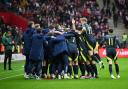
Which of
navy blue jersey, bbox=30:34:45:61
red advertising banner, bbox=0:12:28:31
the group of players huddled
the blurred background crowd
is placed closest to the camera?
the group of players huddled

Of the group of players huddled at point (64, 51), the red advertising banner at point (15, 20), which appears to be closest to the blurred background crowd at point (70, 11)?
the red advertising banner at point (15, 20)

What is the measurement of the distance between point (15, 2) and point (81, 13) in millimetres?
6920

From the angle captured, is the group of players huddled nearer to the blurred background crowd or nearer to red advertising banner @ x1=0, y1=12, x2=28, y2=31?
the blurred background crowd

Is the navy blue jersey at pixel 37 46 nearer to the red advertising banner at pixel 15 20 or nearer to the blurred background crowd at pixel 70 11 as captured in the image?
Answer: the blurred background crowd at pixel 70 11

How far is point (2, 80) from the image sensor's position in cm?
2330

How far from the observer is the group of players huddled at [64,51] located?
2284 centimetres

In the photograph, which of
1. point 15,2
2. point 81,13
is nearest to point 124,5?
point 81,13

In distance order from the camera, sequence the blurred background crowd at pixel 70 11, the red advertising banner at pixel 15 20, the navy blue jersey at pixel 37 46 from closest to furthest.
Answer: the navy blue jersey at pixel 37 46 → the red advertising banner at pixel 15 20 → the blurred background crowd at pixel 70 11

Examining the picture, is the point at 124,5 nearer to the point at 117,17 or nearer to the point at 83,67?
the point at 117,17

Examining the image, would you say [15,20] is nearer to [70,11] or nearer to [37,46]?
[70,11]

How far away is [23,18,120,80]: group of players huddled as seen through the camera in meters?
22.8

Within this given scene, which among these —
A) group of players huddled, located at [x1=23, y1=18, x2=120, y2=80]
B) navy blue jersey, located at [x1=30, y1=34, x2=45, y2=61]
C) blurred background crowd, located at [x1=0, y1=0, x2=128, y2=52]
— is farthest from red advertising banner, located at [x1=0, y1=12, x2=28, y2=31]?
navy blue jersey, located at [x1=30, y1=34, x2=45, y2=61]

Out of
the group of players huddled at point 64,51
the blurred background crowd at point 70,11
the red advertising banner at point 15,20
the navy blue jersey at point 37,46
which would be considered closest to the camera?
the group of players huddled at point 64,51

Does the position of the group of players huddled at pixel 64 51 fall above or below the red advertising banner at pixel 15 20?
below
